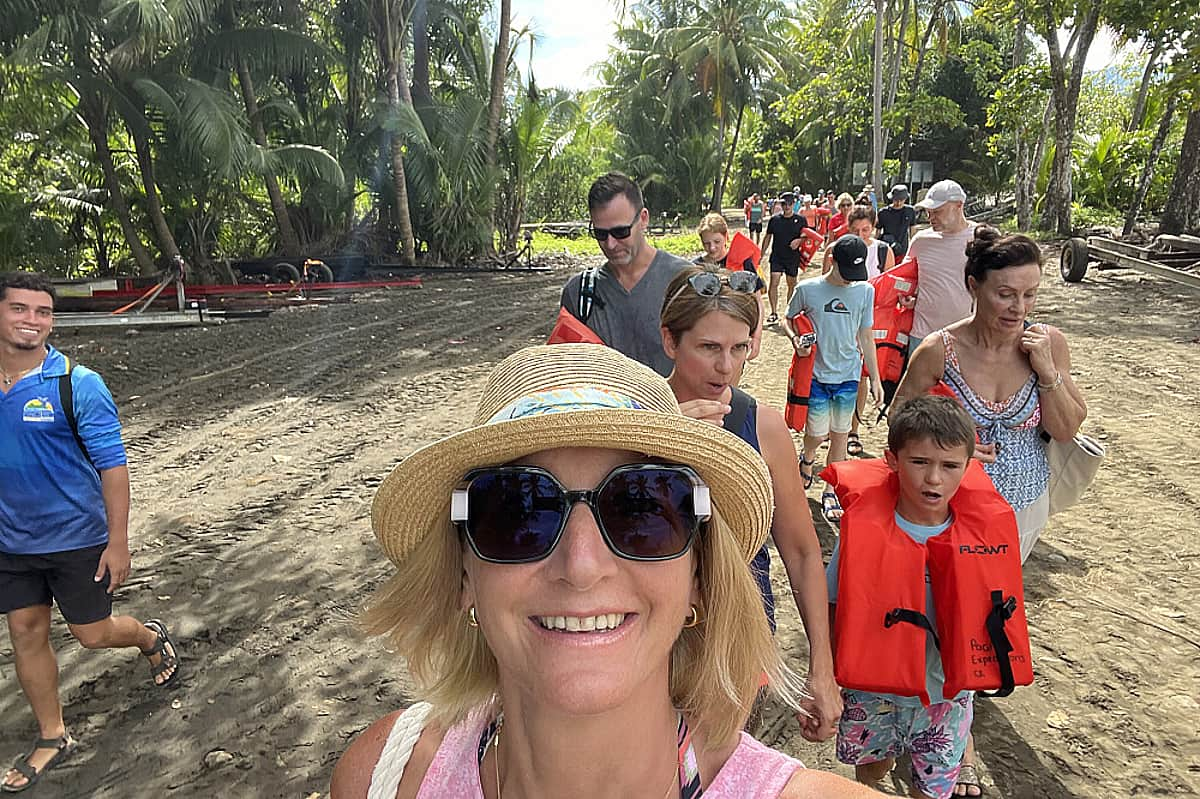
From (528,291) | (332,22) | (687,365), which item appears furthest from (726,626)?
(332,22)

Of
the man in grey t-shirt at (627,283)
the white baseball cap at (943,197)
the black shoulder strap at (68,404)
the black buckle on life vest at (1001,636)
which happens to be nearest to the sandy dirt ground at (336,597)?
the black buckle on life vest at (1001,636)

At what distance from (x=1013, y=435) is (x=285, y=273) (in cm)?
1838

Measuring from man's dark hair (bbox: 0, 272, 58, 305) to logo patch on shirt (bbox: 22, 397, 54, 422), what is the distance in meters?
0.43

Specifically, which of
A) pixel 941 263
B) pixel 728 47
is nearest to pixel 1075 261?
pixel 941 263

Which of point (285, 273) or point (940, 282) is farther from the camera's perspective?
point (285, 273)

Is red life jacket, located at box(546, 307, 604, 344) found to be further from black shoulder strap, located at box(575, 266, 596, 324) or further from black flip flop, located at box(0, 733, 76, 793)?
black flip flop, located at box(0, 733, 76, 793)

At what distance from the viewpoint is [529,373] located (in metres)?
1.33

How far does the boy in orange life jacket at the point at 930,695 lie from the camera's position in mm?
2508

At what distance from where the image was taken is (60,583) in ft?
10.6

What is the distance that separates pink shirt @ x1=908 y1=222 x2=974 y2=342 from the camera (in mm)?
5391

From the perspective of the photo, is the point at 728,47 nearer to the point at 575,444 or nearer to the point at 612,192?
the point at 612,192

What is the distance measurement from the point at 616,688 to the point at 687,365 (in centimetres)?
162

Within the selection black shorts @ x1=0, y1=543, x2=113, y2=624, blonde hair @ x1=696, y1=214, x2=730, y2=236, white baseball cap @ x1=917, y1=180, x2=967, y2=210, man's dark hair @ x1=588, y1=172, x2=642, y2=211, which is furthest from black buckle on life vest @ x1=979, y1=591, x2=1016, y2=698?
blonde hair @ x1=696, y1=214, x2=730, y2=236

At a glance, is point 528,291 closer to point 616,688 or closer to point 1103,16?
point 1103,16
